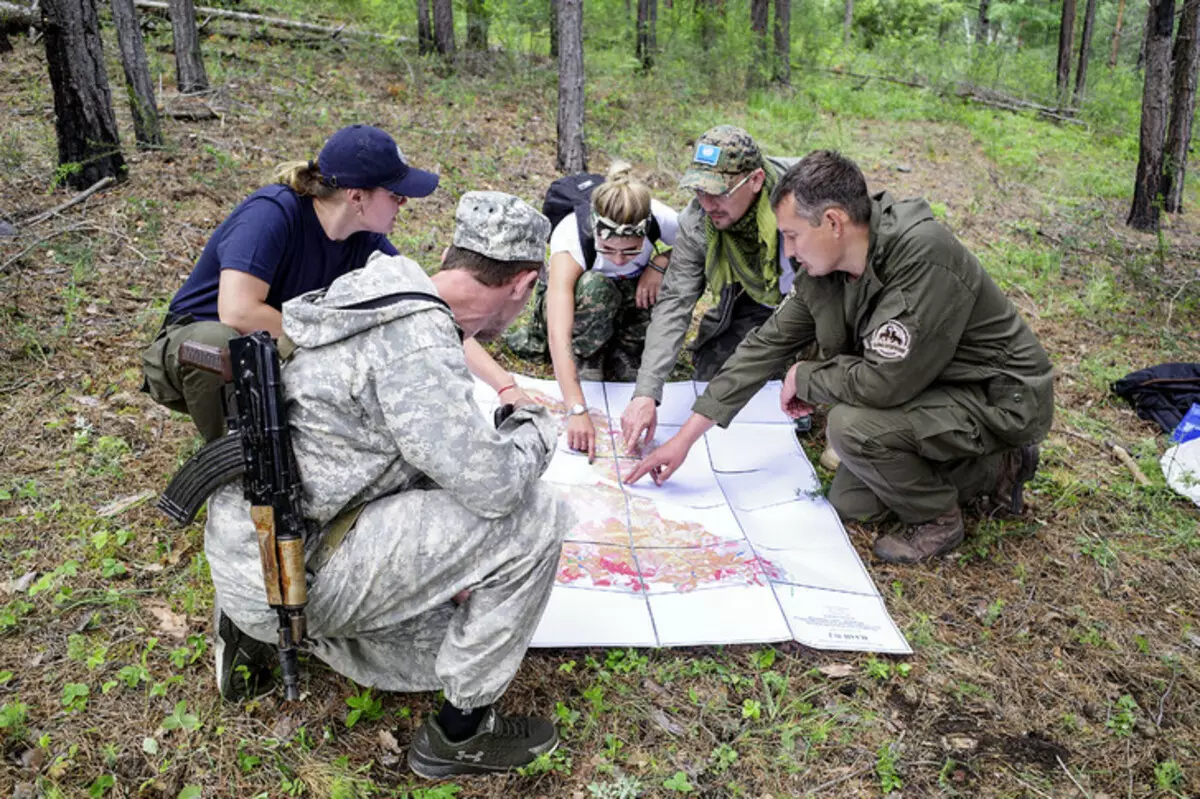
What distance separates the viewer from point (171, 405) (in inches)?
114

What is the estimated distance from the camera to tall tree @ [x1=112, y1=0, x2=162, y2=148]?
227 inches

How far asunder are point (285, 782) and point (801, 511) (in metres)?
1.96

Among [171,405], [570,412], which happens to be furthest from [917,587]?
[171,405]

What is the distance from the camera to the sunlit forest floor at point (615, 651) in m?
2.07

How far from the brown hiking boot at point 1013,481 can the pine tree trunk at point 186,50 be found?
7.13m

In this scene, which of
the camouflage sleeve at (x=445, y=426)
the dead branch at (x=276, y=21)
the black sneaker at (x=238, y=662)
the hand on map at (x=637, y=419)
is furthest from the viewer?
the dead branch at (x=276, y=21)

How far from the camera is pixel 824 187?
254 centimetres

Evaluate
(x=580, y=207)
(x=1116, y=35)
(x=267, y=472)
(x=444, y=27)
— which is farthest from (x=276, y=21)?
(x=1116, y=35)

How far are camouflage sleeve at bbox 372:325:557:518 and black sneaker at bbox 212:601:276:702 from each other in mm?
772

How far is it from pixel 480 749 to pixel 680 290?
2106 millimetres

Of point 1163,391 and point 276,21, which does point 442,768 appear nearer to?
point 1163,391

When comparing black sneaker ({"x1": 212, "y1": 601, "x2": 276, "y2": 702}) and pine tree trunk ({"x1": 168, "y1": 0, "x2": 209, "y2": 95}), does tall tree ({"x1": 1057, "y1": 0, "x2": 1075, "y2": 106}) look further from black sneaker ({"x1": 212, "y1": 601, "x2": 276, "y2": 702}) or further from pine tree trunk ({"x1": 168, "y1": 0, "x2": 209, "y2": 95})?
black sneaker ({"x1": 212, "y1": 601, "x2": 276, "y2": 702})

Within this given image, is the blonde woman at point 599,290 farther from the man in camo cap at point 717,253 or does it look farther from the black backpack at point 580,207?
the man in camo cap at point 717,253

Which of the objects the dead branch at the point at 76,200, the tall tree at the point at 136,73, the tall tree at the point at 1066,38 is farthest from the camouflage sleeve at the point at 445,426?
the tall tree at the point at 1066,38
